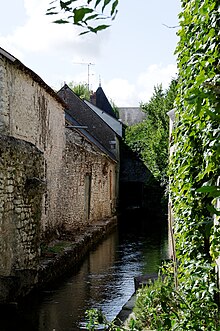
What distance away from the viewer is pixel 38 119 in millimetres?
16109

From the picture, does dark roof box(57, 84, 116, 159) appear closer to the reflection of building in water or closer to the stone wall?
the reflection of building in water

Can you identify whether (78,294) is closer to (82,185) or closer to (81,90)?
(82,185)

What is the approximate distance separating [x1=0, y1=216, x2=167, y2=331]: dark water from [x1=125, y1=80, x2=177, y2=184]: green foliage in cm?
1442

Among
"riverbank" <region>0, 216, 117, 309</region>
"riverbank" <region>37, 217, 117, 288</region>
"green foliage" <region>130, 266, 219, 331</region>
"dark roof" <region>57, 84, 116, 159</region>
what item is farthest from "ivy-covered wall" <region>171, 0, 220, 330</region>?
"dark roof" <region>57, 84, 116, 159</region>

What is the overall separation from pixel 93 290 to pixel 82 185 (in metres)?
10.6

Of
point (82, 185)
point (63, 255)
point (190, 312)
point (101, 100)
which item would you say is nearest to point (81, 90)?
point (101, 100)

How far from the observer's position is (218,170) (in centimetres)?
357

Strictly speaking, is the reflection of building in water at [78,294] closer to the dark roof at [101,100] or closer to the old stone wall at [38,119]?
the old stone wall at [38,119]

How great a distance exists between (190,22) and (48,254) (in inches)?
350

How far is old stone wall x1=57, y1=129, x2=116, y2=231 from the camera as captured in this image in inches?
770

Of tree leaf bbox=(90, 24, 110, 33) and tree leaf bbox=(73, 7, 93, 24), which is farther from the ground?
tree leaf bbox=(73, 7, 93, 24)

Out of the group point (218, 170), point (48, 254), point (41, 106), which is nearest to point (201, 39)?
point (218, 170)

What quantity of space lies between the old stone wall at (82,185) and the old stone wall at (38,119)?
0.61 m

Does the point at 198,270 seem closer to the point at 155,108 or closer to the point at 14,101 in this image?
the point at 14,101
